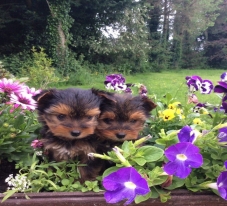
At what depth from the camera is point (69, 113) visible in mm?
1317

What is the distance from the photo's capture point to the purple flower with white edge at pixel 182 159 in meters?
1.08

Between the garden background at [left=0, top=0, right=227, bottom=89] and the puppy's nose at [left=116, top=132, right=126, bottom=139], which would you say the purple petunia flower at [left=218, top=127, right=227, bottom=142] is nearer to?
the puppy's nose at [left=116, top=132, right=126, bottom=139]

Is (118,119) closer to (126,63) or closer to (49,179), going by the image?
(49,179)

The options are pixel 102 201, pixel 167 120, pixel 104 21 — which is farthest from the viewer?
pixel 104 21

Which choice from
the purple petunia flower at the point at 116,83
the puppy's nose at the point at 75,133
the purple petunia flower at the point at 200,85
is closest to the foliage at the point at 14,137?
the puppy's nose at the point at 75,133

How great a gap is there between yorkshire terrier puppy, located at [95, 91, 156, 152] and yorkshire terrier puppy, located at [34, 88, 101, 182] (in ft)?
0.16

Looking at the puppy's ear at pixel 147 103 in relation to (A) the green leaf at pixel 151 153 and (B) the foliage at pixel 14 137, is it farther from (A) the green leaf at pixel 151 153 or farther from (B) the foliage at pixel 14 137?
(B) the foliage at pixel 14 137

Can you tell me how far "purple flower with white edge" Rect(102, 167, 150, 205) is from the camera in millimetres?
1022

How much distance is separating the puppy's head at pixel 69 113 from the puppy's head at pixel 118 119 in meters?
0.06

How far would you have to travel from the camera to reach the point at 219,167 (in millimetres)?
1290

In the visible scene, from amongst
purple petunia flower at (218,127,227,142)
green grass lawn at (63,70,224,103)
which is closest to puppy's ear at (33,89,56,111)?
purple petunia flower at (218,127,227,142)

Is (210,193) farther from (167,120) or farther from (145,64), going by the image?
(145,64)

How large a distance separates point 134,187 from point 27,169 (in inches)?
25.0

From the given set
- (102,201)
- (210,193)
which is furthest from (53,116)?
(210,193)
